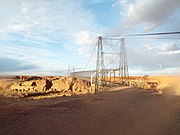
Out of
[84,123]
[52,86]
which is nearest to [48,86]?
[52,86]

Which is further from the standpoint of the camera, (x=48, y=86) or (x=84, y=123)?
(x=48, y=86)

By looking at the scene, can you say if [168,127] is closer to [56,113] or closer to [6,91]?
[56,113]

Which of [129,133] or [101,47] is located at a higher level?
[101,47]

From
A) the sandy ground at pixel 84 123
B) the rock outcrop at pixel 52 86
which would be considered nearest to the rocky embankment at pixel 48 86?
the rock outcrop at pixel 52 86

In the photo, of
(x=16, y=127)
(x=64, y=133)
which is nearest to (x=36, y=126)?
(x=16, y=127)

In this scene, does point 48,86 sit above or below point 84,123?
above

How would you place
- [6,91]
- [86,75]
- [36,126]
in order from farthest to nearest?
[86,75]
[6,91]
[36,126]

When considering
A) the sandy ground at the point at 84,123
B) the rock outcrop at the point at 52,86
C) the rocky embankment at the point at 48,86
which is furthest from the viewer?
the rock outcrop at the point at 52,86

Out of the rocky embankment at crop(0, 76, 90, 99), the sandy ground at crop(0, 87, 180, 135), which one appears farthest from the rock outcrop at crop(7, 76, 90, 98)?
the sandy ground at crop(0, 87, 180, 135)

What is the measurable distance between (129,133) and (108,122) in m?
2.47

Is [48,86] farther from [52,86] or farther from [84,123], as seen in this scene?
[84,123]

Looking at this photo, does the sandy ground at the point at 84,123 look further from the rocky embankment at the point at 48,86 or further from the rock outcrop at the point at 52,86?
the rock outcrop at the point at 52,86

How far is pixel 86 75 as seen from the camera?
63219 millimetres

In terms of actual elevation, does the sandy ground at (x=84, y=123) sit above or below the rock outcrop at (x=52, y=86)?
below
